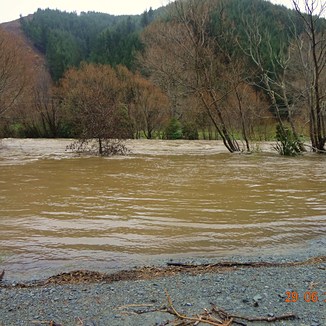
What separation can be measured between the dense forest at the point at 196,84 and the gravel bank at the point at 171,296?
16962mm

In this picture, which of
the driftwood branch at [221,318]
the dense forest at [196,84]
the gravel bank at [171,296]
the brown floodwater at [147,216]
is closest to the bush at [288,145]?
the dense forest at [196,84]

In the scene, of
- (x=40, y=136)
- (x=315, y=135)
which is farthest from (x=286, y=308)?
(x=40, y=136)

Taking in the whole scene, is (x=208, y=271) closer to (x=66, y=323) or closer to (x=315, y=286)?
(x=315, y=286)

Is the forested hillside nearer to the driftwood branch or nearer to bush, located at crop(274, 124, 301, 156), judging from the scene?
bush, located at crop(274, 124, 301, 156)

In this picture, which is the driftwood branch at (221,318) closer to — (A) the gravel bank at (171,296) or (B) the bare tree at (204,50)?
(A) the gravel bank at (171,296)

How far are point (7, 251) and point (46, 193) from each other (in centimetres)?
469

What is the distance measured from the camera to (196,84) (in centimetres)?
2209

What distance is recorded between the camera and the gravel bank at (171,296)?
3.58 m
